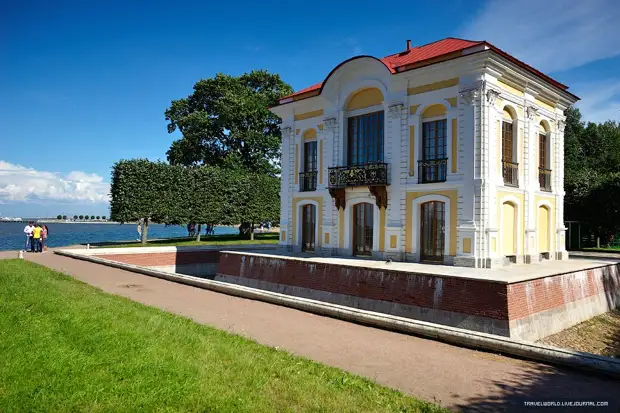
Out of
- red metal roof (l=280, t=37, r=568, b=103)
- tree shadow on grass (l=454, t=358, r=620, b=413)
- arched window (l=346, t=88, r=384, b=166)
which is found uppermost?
red metal roof (l=280, t=37, r=568, b=103)

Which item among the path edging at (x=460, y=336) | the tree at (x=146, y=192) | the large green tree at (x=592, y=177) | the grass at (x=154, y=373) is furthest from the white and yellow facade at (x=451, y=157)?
the large green tree at (x=592, y=177)

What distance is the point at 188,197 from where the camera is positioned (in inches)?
1316

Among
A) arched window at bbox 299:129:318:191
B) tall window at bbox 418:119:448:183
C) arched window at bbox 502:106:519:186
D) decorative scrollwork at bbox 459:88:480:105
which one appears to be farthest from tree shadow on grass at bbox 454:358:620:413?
arched window at bbox 299:129:318:191

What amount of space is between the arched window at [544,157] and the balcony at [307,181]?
10.3m

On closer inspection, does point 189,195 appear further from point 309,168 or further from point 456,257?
point 456,257

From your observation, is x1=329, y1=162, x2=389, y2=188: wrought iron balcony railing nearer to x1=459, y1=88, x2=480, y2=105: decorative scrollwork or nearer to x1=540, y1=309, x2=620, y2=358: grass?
x1=459, y1=88, x2=480, y2=105: decorative scrollwork

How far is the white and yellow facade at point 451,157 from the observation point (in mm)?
16234

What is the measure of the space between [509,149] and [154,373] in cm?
1628

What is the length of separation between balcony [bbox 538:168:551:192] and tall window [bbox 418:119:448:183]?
18.3ft

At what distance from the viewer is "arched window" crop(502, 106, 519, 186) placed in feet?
58.0

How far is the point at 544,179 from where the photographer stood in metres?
20.5

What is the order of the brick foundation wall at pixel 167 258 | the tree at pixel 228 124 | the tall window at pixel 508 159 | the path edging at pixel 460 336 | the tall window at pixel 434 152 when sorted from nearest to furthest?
1. the path edging at pixel 460 336
2. the tall window at pixel 434 152
3. the tall window at pixel 508 159
4. the brick foundation wall at pixel 167 258
5. the tree at pixel 228 124

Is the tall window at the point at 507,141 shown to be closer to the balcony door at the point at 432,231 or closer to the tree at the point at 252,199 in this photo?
the balcony door at the point at 432,231

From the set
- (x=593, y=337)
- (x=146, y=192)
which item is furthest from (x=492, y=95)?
(x=146, y=192)
